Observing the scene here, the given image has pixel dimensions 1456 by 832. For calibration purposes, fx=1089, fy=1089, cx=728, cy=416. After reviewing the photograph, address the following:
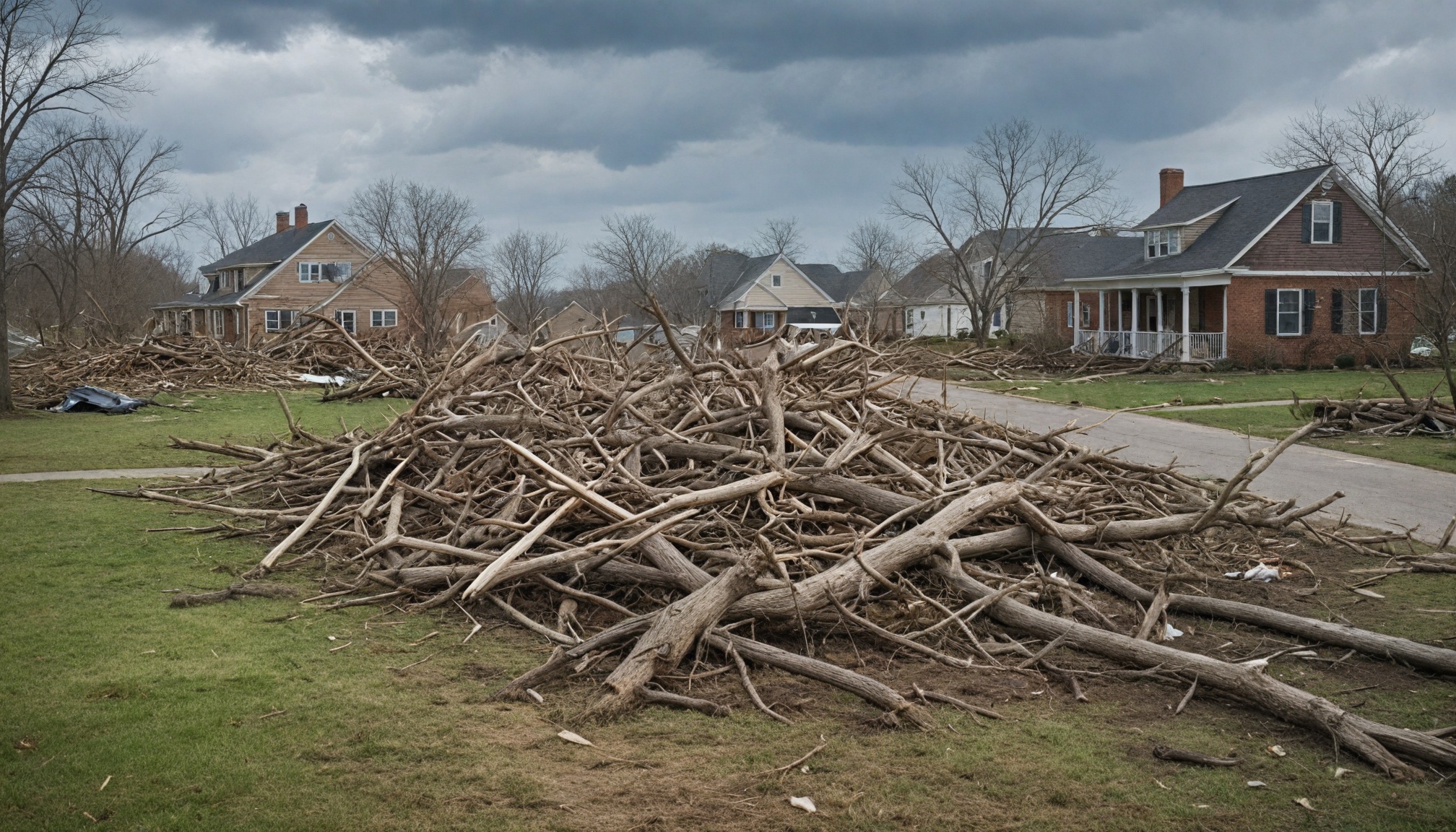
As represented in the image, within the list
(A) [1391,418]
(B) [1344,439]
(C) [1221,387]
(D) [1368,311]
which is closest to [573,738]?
(B) [1344,439]

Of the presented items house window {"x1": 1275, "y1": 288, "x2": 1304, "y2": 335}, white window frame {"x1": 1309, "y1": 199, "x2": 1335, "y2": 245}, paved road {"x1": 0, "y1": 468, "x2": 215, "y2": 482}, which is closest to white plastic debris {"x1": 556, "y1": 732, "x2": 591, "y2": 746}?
paved road {"x1": 0, "y1": 468, "x2": 215, "y2": 482}

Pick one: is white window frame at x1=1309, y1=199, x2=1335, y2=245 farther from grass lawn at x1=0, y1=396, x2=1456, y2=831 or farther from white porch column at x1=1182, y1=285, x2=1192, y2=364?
grass lawn at x1=0, y1=396, x2=1456, y2=831

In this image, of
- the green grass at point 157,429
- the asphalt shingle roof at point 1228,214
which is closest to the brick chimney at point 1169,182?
the asphalt shingle roof at point 1228,214

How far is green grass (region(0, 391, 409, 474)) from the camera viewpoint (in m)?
14.4

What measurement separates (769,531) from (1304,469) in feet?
30.1

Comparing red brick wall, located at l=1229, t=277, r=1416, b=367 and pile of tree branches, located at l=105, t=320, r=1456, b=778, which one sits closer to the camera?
pile of tree branches, located at l=105, t=320, r=1456, b=778

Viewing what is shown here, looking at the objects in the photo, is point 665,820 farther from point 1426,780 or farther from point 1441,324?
point 1441,324

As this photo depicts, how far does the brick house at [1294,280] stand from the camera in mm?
33156

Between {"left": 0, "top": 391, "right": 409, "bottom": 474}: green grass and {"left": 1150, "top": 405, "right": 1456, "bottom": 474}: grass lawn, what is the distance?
12.9 meters

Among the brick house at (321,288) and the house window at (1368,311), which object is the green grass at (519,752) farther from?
the brick house at (321,288)

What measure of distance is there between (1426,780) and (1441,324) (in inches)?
719

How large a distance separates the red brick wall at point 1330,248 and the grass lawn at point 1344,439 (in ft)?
48.0

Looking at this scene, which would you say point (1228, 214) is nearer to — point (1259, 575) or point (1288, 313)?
point (1288, 313)

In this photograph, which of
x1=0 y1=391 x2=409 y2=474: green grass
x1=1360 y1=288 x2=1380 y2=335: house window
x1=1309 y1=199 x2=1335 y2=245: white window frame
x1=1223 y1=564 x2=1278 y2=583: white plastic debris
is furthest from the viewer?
x1=1309 y1=199 x2=1335 y2=245: white window frame
